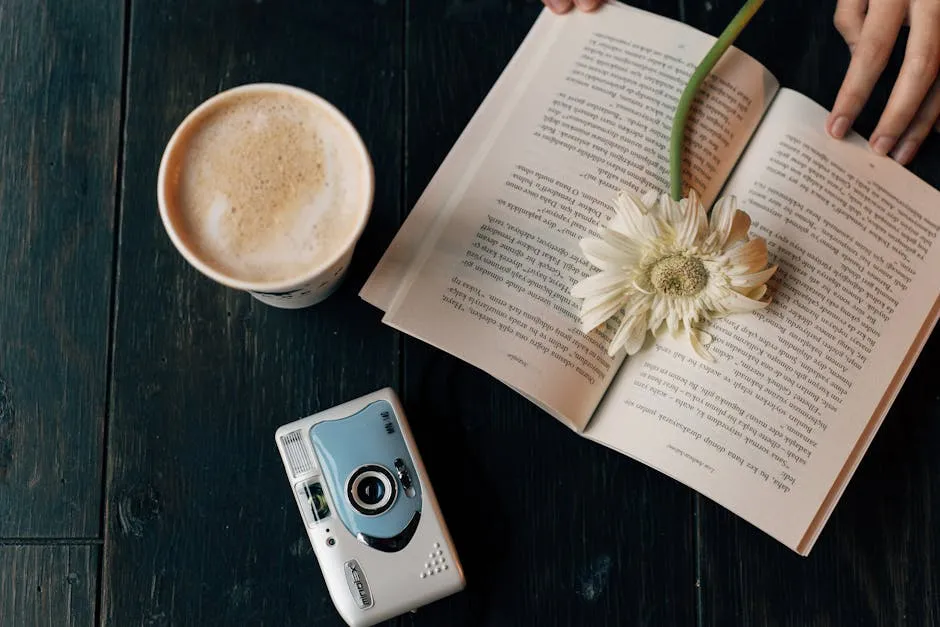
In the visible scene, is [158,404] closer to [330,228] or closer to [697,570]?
[330,228]

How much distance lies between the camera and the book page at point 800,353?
1.80 feet

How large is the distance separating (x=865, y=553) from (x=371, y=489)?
37 centimetres

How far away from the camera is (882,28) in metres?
0.61

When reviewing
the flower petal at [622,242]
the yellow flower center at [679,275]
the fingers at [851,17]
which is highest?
the fingers at [851,17]

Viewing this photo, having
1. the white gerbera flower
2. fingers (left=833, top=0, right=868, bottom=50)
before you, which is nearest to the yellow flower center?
the white gerbera flower

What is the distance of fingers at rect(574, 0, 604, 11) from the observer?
0.62m

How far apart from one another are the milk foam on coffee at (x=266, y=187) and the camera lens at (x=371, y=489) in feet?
0.50

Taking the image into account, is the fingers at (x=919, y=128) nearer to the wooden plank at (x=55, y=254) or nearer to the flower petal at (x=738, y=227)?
the flower petal at (x=738, y=227)

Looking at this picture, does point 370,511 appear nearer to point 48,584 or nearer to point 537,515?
point 537,515

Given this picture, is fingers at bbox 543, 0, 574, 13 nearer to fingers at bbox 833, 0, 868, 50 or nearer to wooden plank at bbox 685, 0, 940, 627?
fingers at bbox 833, 0, 868, 50

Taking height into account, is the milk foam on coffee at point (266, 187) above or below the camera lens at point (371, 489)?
above

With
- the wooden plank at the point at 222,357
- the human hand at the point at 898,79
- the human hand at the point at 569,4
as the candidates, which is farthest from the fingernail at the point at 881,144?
the wooden plank at the point at 222,357

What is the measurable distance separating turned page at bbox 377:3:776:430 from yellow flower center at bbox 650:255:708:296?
62mm

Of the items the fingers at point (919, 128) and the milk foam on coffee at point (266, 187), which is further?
the fingers at point (919, 128)
